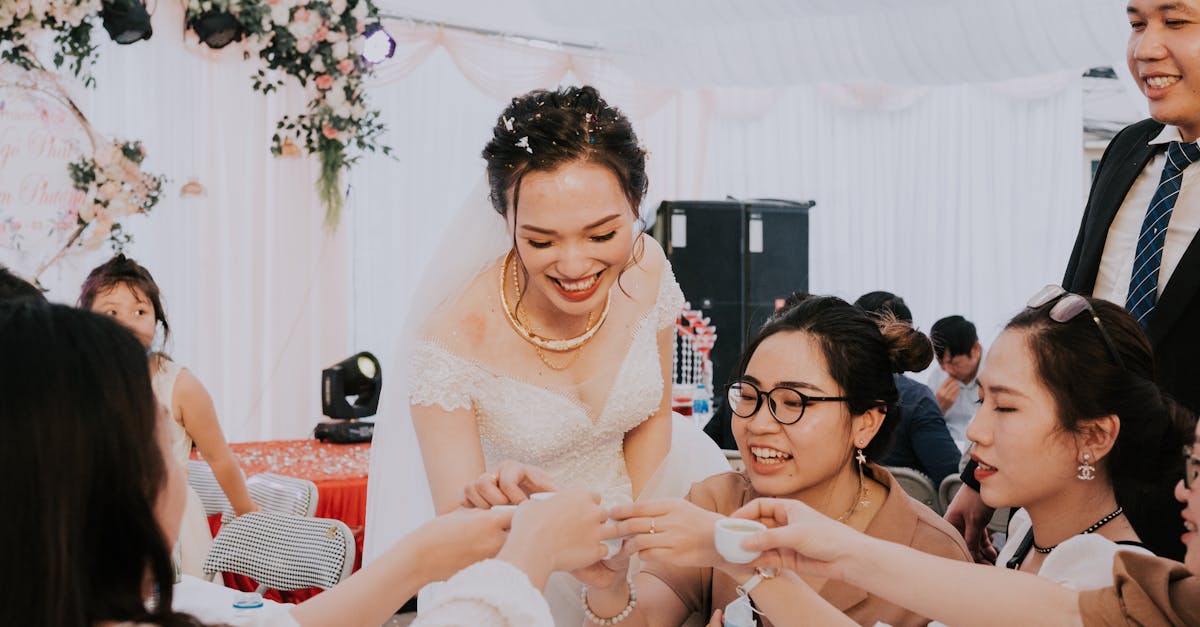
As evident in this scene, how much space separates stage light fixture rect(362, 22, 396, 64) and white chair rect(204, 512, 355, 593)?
10.2 ft

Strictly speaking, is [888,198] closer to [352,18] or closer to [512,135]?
[352,18]

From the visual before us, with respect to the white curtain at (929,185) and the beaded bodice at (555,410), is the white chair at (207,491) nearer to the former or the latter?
the beaded bodice at (555,410)

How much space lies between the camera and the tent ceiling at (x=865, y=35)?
5.76 meters

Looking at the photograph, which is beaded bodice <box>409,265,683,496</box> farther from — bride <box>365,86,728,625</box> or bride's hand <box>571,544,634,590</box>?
bride's hand <box>571,544,634,590</box>

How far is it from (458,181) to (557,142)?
592 cm

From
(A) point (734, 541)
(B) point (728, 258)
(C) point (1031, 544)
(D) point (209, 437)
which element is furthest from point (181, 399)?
(B) point (728, 258)

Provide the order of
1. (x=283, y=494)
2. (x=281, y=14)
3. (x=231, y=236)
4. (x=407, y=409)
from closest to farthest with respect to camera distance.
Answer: (x=407, y=409), (x=283, y=494), (x=281, y=14), (x=231, y=236)

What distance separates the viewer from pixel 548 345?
2566mm

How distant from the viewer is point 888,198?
9.62m

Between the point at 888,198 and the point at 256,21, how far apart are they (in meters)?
5.96

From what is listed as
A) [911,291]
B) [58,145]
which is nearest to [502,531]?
[58,145]

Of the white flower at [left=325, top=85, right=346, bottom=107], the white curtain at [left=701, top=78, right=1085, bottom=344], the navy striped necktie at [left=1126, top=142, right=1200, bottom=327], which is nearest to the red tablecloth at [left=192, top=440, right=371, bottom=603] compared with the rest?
the white flower at [left=325, top=85, right=346, bottom=107]

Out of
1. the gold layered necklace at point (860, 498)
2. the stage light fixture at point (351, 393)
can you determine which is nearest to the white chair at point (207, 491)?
the stage light fixture at point (351, 393)

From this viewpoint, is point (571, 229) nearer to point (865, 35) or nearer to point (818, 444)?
point (818, 444)
